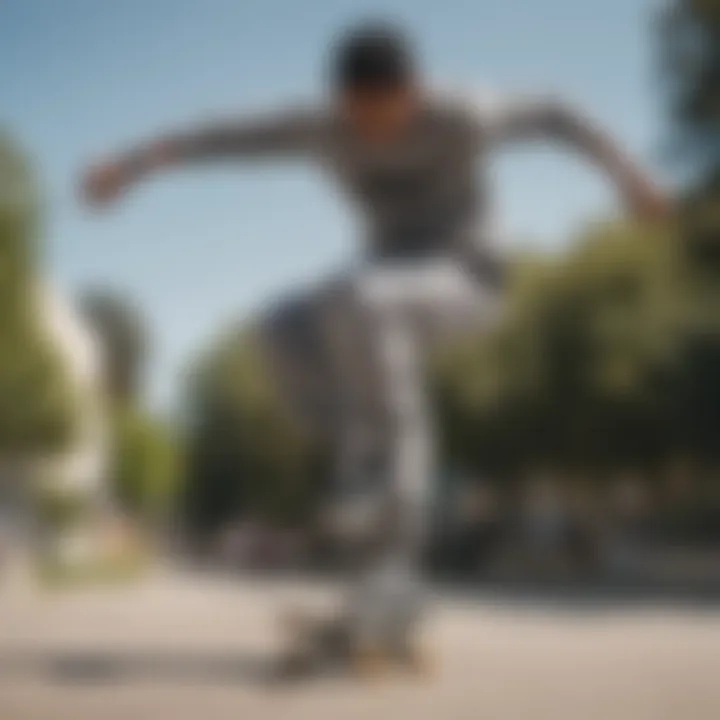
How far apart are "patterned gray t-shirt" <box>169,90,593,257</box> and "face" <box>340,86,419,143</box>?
13 mm

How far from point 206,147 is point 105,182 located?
150 millimetres

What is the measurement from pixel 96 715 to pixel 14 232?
70 centimetres

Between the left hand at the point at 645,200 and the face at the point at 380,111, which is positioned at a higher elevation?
the face at the point at 380,111

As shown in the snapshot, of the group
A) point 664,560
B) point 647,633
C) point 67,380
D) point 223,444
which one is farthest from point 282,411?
point 664,560

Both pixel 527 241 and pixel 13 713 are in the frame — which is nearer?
pixel 13 713

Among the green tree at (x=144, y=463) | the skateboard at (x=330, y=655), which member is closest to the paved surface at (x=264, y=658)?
the skateboard at (x=330, y=655)

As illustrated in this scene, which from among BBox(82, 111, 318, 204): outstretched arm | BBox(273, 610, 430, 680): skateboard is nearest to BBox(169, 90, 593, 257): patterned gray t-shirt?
BBox(82, 111, 318, 204): outstretched arm

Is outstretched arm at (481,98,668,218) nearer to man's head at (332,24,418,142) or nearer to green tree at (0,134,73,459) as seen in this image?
man's head at (332,24,418,142)

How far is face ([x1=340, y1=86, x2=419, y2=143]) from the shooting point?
1.53 m

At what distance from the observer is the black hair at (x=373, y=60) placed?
4.99 feet

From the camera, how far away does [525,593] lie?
5.42 ft

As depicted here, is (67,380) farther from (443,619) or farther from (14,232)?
(443,619)

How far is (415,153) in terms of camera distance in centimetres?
158

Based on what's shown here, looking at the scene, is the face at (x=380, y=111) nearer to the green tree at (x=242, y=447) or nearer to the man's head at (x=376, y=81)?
the man's head at (x=376, y=81)
